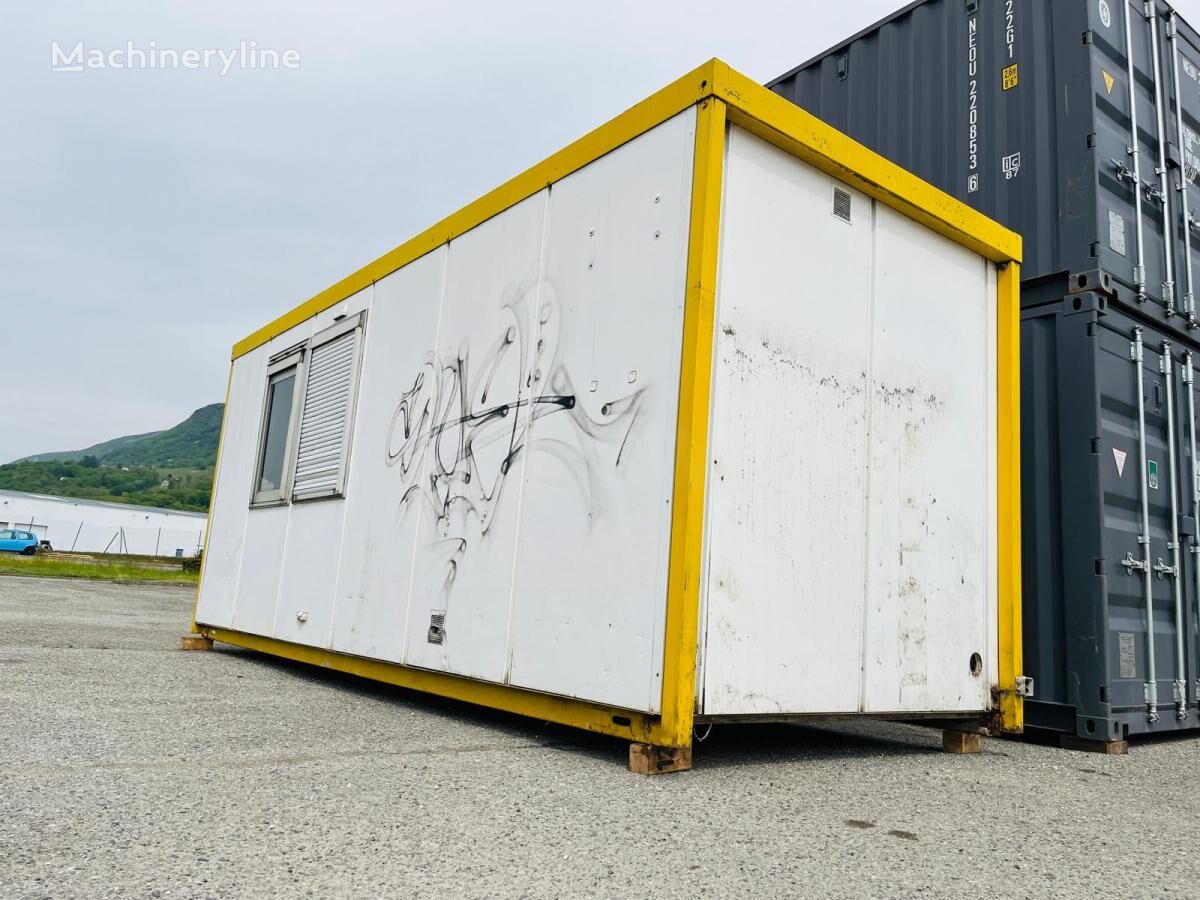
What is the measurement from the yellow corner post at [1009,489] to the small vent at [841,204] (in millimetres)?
1216

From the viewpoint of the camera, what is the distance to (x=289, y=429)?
22.0ft

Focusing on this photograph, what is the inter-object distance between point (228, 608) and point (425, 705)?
299cm

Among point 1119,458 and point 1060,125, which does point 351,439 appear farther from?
point 1060,125

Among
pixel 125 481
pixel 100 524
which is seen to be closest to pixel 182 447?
pixel 125 481

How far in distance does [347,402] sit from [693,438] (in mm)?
3381

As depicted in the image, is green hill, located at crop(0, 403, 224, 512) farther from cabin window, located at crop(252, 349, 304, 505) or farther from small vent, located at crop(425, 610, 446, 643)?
small vent, located at crop(425, 610, 446, 643)

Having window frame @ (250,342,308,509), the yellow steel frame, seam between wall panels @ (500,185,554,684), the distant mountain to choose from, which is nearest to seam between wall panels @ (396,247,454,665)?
the yellow steel frame

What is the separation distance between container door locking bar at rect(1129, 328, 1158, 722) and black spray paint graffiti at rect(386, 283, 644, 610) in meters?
3.13

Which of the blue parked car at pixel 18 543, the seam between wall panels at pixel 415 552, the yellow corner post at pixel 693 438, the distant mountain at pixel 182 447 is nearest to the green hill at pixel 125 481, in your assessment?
the distant mountain at pixel 182 447

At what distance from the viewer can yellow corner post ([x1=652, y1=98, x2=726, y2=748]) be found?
3100mm

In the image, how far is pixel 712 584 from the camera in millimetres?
3307

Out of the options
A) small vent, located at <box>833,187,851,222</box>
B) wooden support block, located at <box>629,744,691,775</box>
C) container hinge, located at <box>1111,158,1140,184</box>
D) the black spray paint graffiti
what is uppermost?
container hinge, located at <box>1111,158,1140,184</box>

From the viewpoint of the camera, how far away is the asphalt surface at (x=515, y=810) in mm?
1979

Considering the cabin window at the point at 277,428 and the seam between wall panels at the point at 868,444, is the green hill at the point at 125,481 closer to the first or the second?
the cabin window at the point at 277,428
